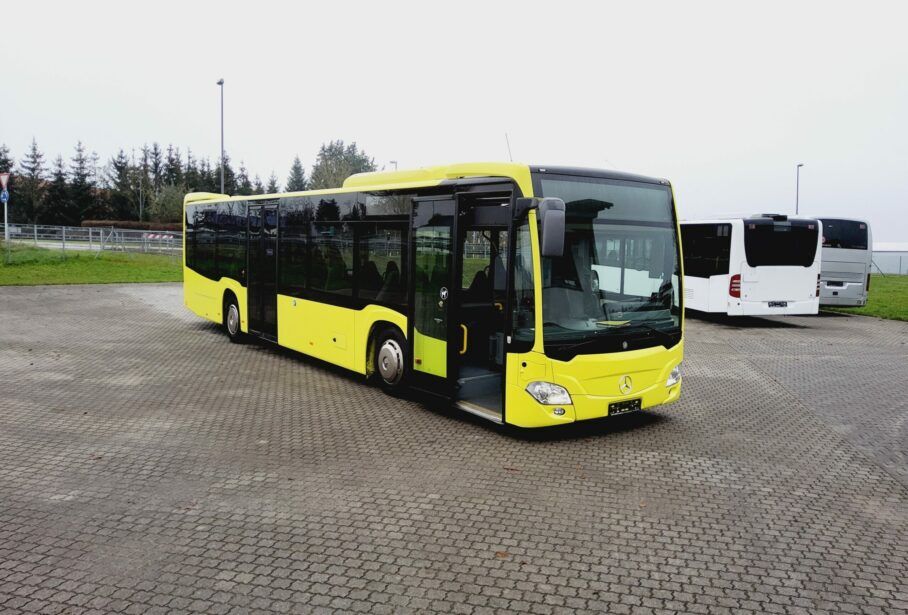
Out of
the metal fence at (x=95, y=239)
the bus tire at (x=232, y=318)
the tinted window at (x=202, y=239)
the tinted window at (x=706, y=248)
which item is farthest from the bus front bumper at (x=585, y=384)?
the metal fence at (x=95, y=239)

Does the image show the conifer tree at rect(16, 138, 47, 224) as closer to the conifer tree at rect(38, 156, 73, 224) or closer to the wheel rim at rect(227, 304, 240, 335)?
the conifer tree at rect(38, 156, 73, 224)

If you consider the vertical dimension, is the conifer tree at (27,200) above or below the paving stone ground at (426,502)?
above

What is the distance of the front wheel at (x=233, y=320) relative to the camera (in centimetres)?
1448

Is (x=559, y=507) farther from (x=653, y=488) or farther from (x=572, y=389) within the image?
(x=572, y=389)

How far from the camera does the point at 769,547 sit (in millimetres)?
5129

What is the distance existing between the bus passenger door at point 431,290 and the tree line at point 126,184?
56308 millimetres

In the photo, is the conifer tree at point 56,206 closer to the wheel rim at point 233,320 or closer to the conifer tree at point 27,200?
the conifer tree at point 27,200

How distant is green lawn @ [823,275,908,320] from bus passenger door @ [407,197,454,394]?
17666 mm

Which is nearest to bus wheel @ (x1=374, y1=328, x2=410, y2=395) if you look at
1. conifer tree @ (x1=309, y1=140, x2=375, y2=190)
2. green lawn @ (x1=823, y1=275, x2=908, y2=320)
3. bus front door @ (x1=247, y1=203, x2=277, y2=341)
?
bus front door @ (x1=247, y1=203, x2=277, y2=341)

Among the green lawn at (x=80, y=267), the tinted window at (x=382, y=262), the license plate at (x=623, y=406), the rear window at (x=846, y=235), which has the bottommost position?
the license plate at (x=623, y=406)

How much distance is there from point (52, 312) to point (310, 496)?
626 inches

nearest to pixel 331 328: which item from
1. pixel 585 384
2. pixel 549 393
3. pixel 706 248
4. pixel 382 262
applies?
pixel 382 262

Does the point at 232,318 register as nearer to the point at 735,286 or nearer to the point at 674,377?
the point at 674,377

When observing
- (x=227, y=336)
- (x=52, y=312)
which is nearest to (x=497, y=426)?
(x=227, y=336)
